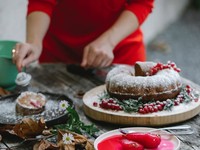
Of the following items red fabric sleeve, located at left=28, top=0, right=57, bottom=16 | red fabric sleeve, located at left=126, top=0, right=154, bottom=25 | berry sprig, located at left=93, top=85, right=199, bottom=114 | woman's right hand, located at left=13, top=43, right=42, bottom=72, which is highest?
red fabric sleeve, located at left=126, top=0, right=154, bottom=25

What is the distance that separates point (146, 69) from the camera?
1891mm

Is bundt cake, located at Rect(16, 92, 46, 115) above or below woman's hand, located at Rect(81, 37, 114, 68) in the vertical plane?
below

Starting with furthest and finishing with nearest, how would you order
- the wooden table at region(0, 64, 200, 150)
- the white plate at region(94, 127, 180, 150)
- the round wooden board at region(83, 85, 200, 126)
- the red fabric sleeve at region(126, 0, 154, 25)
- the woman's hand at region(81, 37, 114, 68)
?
the red fabric sleeve at region(126, 0, 154, 25), the woman's hand at region(81, 37, 114, 68), the wooden table at region(0, 64, 200, 150), the round wooden board at region(83, 85, 200, 126), the white plate at region(94, 127, 180, 150)

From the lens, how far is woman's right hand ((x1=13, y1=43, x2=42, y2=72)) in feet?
6.79

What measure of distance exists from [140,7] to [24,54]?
1.73ft

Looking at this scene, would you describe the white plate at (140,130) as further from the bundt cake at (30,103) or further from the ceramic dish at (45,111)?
the bundt cake at (30,103)

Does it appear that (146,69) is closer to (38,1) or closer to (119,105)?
(119,105)

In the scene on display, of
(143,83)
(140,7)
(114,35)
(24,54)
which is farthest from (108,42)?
(143,83)

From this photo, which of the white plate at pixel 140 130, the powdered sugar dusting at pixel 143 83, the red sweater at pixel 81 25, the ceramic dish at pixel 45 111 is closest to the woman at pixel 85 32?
the red sweater at pixel 81 25

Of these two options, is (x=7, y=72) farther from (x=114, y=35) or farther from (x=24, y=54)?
(x=114, y=35)

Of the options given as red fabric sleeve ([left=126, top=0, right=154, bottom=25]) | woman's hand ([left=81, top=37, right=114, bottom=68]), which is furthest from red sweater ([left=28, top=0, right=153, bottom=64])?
woman's hand ([left=81, top=37, right=114, bottom=68])

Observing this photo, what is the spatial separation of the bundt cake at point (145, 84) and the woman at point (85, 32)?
27 cm

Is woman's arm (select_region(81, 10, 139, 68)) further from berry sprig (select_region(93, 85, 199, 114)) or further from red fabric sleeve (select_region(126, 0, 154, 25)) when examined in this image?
berry sprig (select_region(93, 85, 199, 114))

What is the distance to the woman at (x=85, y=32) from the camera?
2.14 metres
